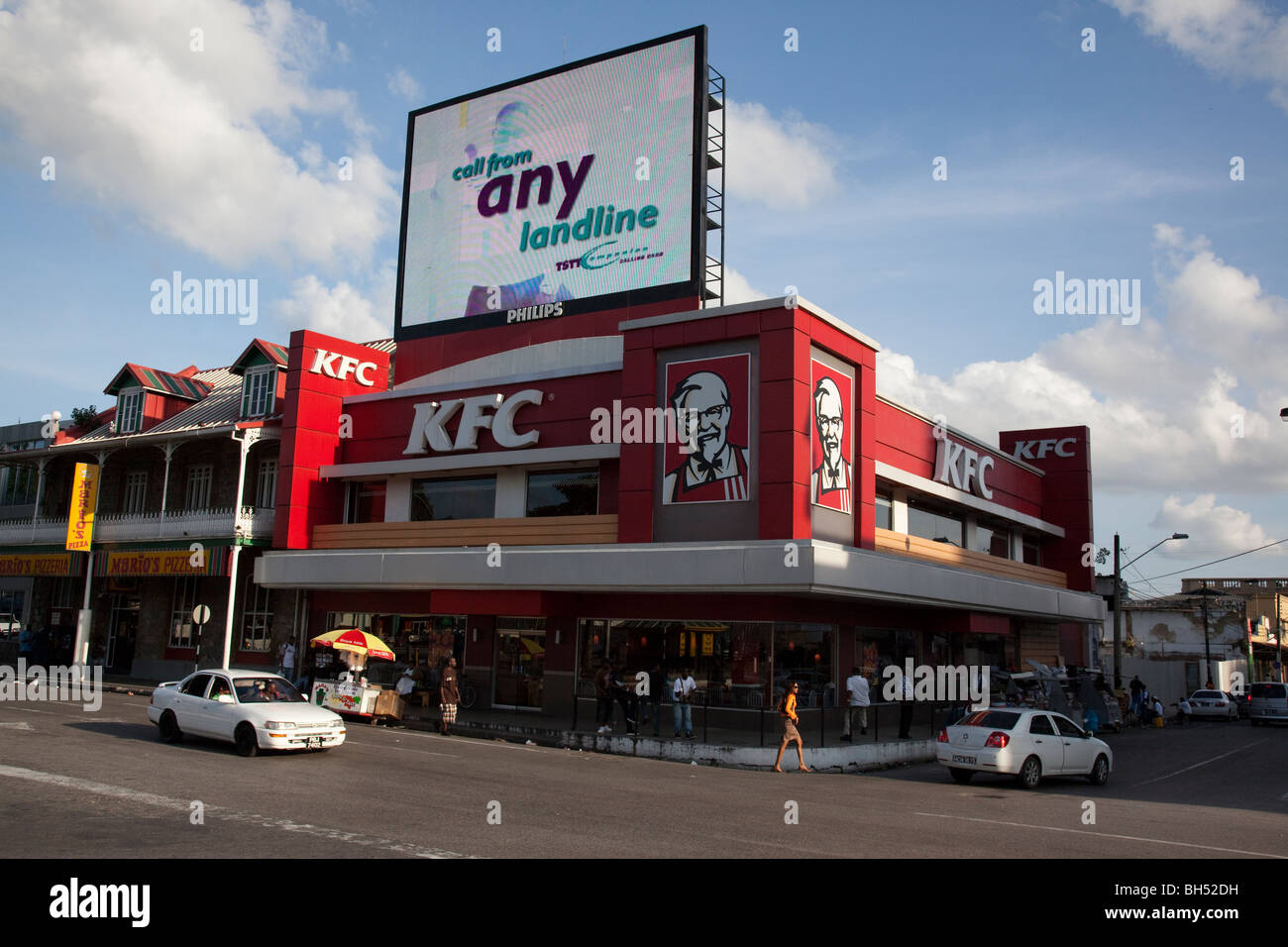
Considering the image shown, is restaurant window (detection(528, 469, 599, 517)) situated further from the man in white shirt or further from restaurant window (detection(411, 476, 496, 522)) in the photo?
the man in white shirt

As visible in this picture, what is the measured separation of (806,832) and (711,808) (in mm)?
2133

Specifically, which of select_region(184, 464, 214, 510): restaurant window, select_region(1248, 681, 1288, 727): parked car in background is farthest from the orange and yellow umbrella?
select_region(1248, 681, 1288, 727): parked car in background

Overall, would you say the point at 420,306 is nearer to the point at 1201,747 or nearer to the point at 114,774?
the point at 114,774

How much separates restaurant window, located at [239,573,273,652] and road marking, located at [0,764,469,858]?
776 inches

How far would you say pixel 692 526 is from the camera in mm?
24469

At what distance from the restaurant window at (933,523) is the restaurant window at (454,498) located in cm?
1316

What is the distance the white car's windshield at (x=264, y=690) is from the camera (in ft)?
59.8

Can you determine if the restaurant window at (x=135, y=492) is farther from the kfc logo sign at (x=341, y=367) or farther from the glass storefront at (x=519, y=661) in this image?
the glass storefront at (x=519, y=661)

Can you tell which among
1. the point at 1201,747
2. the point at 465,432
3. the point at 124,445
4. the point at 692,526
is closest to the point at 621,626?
the point at 692,526

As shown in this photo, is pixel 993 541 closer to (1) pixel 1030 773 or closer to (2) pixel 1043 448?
(2) pixel 1043 448

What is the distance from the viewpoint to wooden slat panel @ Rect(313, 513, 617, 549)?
26.5 meters

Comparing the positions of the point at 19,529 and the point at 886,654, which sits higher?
the point at 19,529

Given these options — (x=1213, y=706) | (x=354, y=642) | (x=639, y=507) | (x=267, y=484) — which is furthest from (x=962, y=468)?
(x=267, y=484)

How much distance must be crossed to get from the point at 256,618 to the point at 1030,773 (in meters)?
25.7
